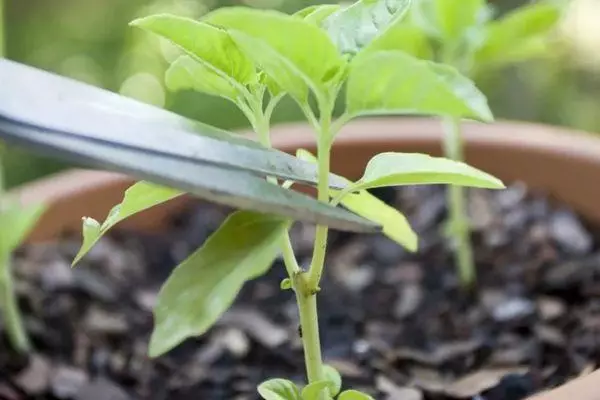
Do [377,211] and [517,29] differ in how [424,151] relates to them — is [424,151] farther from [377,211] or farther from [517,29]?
[377,211]

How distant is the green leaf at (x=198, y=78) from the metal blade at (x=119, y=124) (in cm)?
4

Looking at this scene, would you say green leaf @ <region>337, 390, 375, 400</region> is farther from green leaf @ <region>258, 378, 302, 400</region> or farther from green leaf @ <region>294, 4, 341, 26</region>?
green leaf @ <region>294, 4, 341, 26</region>

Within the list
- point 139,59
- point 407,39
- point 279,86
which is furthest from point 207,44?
point 139,59

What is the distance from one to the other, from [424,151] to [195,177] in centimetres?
57

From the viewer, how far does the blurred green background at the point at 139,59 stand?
1192 mm

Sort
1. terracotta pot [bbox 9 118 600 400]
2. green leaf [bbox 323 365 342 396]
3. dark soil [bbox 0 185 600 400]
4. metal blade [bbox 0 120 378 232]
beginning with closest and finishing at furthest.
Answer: metal blade [bbox 0 120 378 232], green leaf [bbox 323 365 342 396], dark soil [bbox 0 185 600 400], terracotta pot [bbox 9 118 600 400]

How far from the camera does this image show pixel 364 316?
68 centimetres

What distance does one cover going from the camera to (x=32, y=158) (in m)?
1.17

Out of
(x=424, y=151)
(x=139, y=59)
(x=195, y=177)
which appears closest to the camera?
(x=195, y=177)

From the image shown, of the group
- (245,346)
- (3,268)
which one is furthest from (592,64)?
(3,268)

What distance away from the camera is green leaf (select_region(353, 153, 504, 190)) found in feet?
1.12

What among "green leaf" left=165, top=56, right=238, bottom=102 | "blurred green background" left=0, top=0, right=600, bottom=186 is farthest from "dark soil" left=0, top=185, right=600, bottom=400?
"blurred green background" left=0, top=0, right=600, bottom=186

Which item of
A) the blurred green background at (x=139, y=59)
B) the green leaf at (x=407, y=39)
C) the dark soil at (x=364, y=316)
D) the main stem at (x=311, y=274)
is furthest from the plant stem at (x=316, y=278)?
the blurred green background at (x=139, y=59)

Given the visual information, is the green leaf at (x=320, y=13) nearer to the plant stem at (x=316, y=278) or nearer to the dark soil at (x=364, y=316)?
the plant stem at (x=316, y=278)
